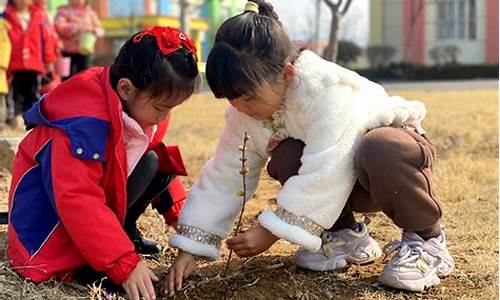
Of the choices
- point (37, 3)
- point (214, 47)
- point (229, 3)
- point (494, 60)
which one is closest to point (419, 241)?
point (214, 47)

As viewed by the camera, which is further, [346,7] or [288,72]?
[346,7]

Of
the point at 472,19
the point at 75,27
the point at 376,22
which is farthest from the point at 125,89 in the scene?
the point at 376,22

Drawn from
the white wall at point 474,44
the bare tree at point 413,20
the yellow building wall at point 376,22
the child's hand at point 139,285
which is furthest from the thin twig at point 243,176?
the yellow building wall at point 376,22

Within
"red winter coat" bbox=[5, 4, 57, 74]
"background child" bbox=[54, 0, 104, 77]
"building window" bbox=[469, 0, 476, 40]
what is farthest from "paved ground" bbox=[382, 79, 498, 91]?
"building window" bbox=[469, 0, 476, 40]

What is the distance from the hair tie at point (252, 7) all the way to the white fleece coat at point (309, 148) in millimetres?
162

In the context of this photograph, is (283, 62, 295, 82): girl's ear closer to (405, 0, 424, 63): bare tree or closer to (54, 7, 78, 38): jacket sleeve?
(54, 7, 78, 38): jacket sleeve

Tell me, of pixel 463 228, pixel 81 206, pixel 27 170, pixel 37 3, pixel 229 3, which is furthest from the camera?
pixel 229 3

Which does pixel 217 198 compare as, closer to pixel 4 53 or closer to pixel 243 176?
pixel 243 176

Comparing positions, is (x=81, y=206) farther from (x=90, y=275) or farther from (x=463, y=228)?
(x=463, y=228)

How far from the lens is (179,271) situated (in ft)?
→ 6.24

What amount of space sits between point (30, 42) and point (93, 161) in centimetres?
470

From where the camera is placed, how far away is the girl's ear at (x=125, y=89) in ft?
5.96

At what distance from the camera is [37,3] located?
6449 millimetres

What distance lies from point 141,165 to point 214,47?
400mm
